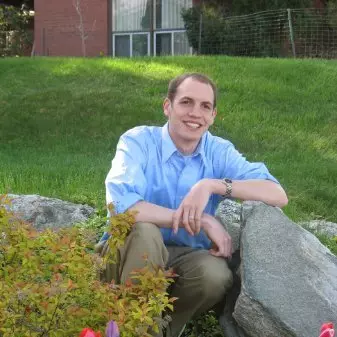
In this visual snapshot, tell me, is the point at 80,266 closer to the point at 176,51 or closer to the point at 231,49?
the point at 231,49

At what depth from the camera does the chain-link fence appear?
18188mm

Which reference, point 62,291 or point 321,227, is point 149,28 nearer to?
point 321,227

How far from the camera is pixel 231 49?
1881 cm

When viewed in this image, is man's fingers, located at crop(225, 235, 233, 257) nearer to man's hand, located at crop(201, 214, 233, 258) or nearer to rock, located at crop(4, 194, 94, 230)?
man's hand, located at crop(201, 214, 233, 258)

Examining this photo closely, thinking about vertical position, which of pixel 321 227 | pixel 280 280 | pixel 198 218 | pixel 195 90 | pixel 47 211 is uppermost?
pixel 195 90

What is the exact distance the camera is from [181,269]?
3.57 m

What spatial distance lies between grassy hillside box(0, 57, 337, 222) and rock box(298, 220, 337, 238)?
22 cm

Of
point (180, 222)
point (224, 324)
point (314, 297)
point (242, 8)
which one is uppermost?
point (242, 8)

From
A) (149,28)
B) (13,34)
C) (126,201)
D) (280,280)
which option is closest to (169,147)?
(126,201)

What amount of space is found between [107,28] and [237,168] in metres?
21.0

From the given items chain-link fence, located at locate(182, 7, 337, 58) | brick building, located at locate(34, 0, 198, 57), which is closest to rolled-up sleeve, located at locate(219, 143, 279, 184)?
chain-link fence, located at locate(182, 7, 337, 58)

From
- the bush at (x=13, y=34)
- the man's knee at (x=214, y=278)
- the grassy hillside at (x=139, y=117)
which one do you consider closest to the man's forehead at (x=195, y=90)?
the man's knee at (x=214, y=278)

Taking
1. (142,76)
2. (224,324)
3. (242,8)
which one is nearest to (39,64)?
(142,76)

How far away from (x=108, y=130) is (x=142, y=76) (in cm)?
248
